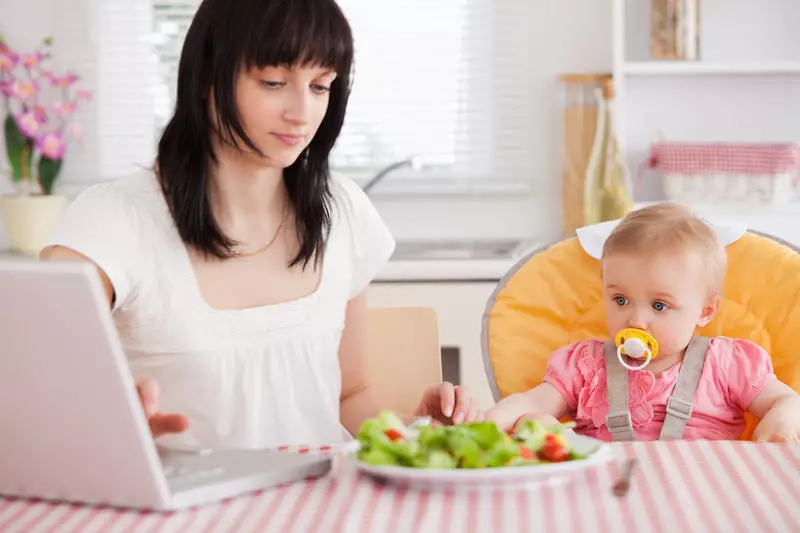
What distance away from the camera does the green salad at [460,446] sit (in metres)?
1.12

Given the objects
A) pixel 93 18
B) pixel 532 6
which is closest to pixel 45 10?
pixel 93 18

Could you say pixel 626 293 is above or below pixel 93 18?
below

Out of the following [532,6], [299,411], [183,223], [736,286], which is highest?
[532,6]

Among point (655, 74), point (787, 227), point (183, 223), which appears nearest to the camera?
point (183, 223)

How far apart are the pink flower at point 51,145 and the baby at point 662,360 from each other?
2041 mm

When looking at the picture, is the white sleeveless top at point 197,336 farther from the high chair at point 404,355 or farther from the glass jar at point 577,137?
the glass jar at point 577,137

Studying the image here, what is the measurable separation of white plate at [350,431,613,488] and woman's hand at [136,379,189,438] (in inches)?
7.8

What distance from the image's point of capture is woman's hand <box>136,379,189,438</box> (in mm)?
1166

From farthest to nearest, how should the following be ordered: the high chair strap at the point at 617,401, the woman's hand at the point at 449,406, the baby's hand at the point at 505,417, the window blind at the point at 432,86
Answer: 1. the window blind at the point at 432,86
2. the high chair strap at the point at 617,401
3. the baby's hand at the point at 505,417
4. the woman's hand at the point at 449,406

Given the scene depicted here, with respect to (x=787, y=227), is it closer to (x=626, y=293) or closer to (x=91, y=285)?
(x=626, y=293)

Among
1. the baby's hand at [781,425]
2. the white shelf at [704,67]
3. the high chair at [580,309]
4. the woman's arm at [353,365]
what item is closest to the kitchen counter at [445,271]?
the white shelf at [704,67]

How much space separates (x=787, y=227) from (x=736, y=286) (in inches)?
50.2

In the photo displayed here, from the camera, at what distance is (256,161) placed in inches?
65.4

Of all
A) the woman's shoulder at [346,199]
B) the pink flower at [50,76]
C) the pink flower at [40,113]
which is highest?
the pink flower at [50,76]
